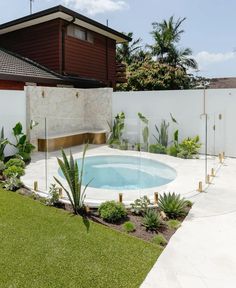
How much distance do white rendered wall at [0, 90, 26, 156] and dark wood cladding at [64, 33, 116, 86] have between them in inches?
230

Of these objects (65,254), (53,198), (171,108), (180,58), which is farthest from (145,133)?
(180,58)

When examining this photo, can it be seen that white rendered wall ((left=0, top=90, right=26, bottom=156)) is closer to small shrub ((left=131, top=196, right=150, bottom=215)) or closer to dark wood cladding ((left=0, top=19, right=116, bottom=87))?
dark wood cladding ((left=0, top=19, right=116, bottom=87))

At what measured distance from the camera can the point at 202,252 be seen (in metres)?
4.69

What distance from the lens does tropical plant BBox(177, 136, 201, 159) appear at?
11953 millimetres

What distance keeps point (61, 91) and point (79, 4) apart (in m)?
9.43

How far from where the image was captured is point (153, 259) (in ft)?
14.8

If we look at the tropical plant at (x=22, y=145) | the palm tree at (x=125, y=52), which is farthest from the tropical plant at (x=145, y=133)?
the palm tree at (x=125, y=52)

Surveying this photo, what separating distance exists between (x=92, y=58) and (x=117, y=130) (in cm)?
721

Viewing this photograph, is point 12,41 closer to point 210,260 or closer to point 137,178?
point 137,178

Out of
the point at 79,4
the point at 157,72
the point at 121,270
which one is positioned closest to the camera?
the point at 121,270

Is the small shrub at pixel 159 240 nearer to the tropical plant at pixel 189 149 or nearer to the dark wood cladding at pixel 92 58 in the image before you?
the tropical plant at pixel 189 149

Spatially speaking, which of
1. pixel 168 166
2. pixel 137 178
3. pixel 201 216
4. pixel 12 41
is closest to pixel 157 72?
pixel 12 41

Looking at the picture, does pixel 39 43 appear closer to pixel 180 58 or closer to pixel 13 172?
pixel 13 172

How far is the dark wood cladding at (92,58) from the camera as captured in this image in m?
17.4
